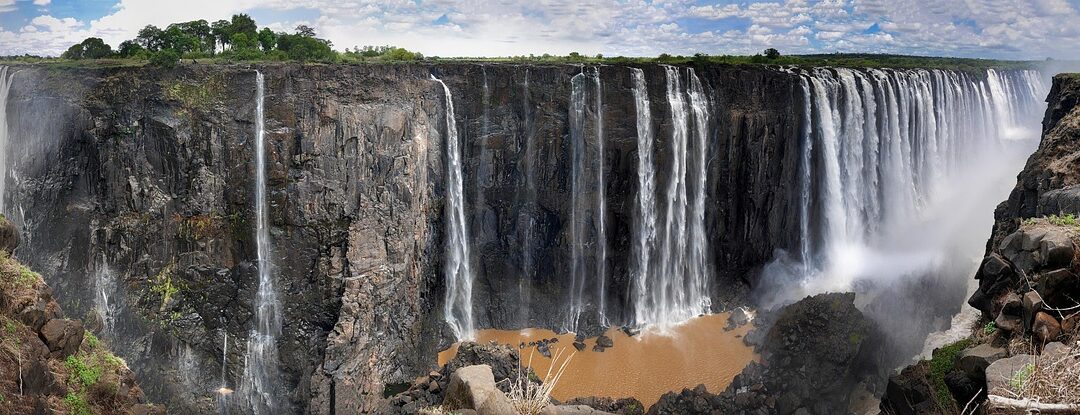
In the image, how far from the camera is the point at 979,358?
434 inches

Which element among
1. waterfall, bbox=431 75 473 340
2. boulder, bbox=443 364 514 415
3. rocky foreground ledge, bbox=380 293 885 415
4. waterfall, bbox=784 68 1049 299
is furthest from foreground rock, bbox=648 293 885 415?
boulder, bbox=443 364 514 415

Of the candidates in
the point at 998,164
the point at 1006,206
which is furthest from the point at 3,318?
the point at 998,164

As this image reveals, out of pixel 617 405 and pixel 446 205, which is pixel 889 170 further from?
pixel 446 205

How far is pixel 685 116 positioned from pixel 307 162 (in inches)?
577

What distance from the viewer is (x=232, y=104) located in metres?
24.3

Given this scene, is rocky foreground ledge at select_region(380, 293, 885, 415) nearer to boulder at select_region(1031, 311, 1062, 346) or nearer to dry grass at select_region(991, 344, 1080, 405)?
boulder at select_region(1031, 311, 1062, 346)

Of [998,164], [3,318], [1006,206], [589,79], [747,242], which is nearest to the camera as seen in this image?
[3,318]

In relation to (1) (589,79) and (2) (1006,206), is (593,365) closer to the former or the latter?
(1) (589,79)

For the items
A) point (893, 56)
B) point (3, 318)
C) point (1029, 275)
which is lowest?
point (3, 318)

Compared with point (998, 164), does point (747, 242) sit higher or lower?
lower

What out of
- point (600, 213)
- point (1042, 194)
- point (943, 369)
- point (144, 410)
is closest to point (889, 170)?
point (600, 213)

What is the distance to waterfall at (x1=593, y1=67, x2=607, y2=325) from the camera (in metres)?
28.1

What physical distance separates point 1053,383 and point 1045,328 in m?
2.68

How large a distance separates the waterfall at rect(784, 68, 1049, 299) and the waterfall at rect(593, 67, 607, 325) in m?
7.94
